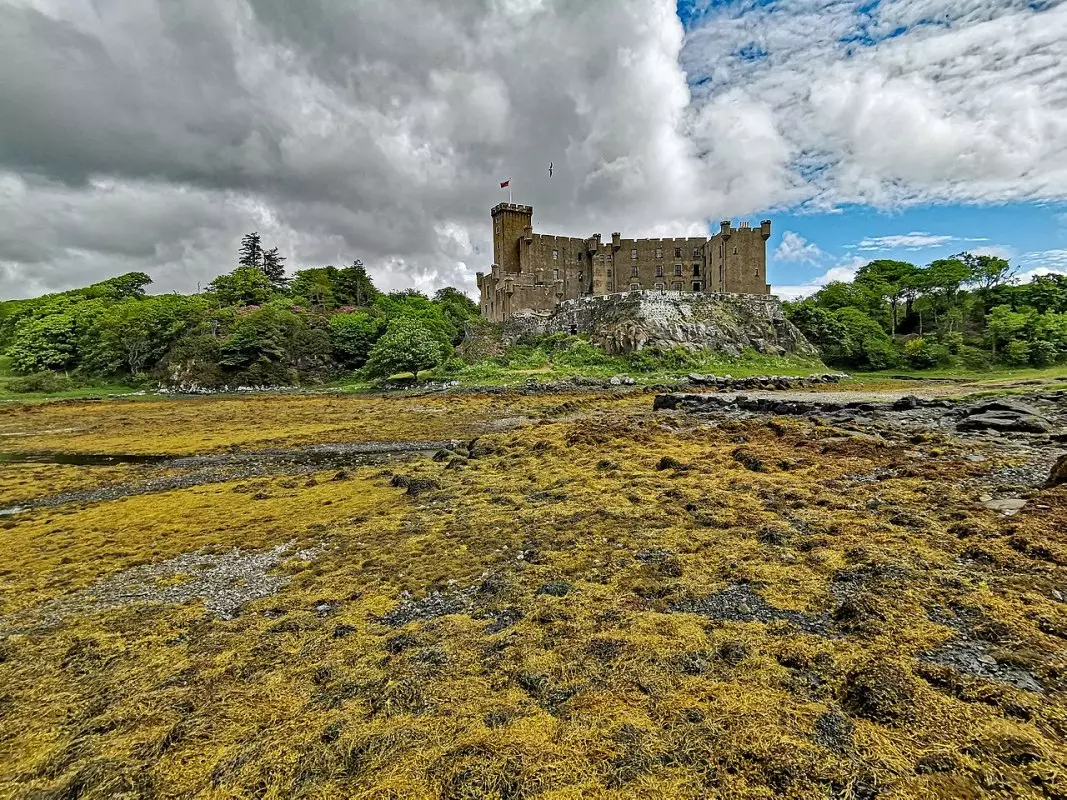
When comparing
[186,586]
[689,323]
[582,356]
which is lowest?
[186,586]

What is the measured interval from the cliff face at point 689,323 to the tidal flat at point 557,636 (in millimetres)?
46918

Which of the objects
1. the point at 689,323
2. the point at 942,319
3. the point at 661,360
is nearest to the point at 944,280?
the point at 942,319

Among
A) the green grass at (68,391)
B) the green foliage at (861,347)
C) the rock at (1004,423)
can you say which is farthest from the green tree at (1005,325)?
the green grass at (68,391)

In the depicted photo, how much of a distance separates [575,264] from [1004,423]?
6366 centimetres

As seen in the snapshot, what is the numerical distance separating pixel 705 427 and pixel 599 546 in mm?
14701

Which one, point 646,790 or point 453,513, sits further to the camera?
point 453,513

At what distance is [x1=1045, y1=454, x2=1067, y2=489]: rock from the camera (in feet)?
32.2

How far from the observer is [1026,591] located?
20.4 ft

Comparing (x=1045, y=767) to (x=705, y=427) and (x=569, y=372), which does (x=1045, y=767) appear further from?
(x=569, y=372)

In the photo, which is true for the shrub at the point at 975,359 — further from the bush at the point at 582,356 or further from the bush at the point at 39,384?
the bush at the point at 39,384

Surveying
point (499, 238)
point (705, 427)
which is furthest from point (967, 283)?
point (705, 427)

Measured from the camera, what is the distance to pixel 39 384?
5925 cm

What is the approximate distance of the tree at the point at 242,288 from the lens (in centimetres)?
9388

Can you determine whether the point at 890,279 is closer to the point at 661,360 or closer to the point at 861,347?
the point at 861,347
